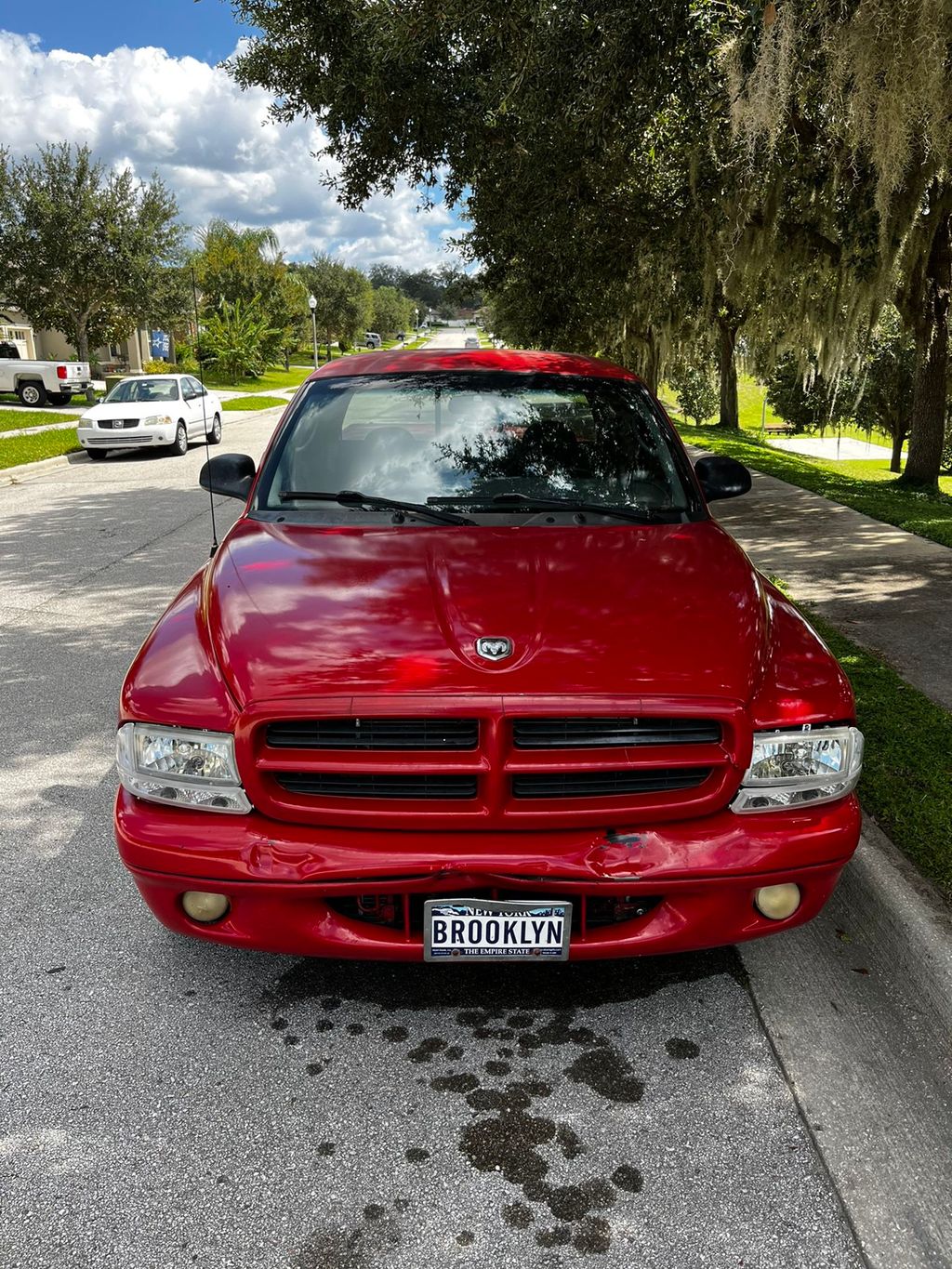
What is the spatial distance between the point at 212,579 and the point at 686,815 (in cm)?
168

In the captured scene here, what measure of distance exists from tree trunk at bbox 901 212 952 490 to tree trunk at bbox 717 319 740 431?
10394 mm

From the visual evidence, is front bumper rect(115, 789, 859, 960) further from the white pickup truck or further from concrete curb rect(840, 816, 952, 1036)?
the white pickup truck

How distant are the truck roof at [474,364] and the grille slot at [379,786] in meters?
2.24

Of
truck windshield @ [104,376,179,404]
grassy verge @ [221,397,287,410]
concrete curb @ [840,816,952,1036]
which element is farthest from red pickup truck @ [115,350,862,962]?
grassy verge @ [221,397,287,410]

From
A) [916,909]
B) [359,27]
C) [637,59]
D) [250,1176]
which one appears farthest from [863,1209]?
[359,27]

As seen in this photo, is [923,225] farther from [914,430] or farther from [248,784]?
[248,784]

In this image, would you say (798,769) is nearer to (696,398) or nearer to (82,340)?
(82,340)

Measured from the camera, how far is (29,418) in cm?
2258

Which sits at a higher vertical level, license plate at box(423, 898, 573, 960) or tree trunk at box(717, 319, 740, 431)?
tree trunk at box(717, 319, 740, 431)

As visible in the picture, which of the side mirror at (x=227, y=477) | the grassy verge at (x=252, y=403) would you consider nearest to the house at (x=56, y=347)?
the grassy verge at (x=252, y=403)

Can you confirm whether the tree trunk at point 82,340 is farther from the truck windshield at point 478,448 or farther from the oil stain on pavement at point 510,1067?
the oil stain on pavement at point 510,1067

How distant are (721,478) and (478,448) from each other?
3.58ft

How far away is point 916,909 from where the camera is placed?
10.0 ft

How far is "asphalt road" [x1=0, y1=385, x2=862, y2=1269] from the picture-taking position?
2074 millimetres
